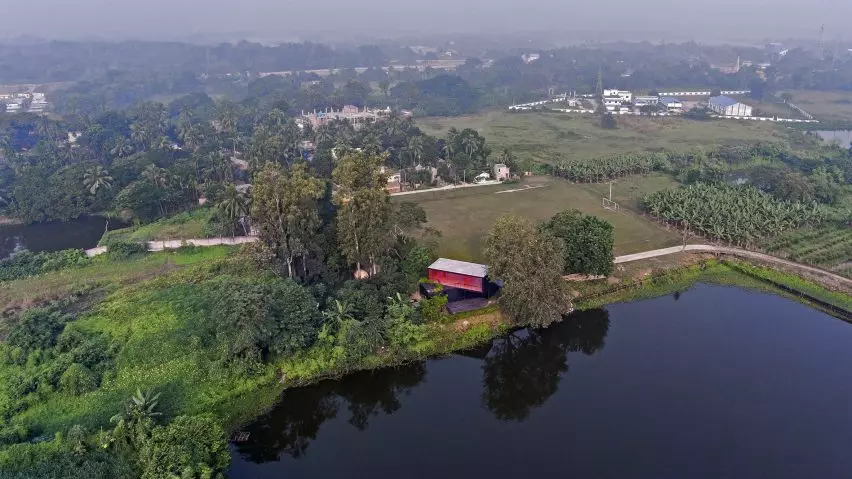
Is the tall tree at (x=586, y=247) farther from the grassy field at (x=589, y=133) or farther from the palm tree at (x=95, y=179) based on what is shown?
the palm tree at (x=95, y=179)

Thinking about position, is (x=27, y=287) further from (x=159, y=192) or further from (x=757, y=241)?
(x=757, y=241)

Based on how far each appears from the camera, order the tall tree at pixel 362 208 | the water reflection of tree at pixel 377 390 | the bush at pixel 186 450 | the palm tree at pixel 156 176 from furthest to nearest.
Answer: the palm tree at pixel 156 176, the tall tree at pixel 362 208, the water reflection of tree at pixel 377 390, the bush at pixel 186 450

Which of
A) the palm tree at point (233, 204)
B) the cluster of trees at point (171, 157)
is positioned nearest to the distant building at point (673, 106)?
the cluster of trees at point (171, 157)

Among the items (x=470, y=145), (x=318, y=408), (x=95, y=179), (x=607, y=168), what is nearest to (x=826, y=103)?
(x=607, y=168)

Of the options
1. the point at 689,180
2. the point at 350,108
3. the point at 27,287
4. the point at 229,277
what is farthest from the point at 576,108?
the point at 27,287

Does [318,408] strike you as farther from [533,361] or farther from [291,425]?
[533,361]

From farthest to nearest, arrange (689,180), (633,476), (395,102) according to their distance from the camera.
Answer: (395,102), (689,180), (633,476)
